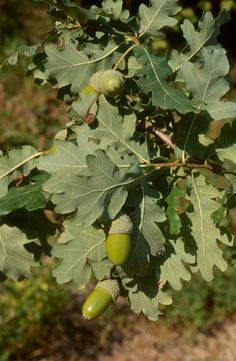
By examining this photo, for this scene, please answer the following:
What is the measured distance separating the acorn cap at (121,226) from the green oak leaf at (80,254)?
14cm

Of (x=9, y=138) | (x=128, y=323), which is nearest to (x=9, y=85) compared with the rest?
(x=9, y=138)

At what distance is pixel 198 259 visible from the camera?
1.39 m

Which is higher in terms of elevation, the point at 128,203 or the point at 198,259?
the point at 128,203

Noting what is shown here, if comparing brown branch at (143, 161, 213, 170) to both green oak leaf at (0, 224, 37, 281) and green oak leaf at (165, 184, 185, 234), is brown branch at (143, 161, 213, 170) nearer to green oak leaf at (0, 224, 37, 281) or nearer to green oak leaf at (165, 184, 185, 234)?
green oak leaf at (165, 184, 185, 234)

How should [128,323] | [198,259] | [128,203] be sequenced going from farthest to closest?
[128,323]
[198,259]
[128,203]

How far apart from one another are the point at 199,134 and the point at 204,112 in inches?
2.4

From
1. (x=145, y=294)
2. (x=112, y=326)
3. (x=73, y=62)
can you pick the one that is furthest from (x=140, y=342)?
(x=73, y=62)

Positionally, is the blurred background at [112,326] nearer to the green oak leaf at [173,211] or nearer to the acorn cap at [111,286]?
the acorn cap at [111,286]

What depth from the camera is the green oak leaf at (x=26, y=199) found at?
1.26 metres

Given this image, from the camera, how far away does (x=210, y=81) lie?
1.31 metres

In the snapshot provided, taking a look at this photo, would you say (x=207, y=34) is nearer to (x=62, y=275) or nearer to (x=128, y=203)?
(x=128, y=203)

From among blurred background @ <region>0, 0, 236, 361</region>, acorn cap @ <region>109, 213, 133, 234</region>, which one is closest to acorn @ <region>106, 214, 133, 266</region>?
acorn cap @ <region>109, 213, 133, 234</region>

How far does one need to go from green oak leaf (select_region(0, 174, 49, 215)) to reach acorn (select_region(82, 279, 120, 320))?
0.82ft

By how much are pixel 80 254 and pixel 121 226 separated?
0.19m
